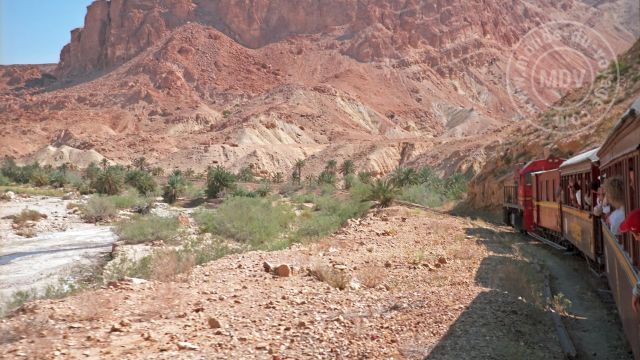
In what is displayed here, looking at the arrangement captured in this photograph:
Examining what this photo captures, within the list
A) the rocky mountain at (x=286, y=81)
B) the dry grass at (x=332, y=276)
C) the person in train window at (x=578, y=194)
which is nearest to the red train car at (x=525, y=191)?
the person in train window at (x=578, y=194)

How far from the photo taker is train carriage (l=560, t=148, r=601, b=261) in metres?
9.32

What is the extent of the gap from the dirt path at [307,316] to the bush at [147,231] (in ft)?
33.3

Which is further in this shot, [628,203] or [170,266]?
[170,266]

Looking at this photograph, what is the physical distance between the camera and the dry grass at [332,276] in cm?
917

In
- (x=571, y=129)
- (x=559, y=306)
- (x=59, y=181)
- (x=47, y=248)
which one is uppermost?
(x=571, y=129)

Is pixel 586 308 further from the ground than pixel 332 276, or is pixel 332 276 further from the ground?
pixel 332 276

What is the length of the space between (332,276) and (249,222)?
40.4 ft

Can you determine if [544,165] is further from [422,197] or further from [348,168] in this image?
[348,168]

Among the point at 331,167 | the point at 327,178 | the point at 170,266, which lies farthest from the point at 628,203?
the point at 331,167

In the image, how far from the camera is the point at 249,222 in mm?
21406

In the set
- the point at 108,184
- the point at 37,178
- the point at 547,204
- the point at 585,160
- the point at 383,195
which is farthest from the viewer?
the point at 37,178

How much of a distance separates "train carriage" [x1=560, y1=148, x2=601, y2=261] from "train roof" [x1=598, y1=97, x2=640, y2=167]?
2.04 metres

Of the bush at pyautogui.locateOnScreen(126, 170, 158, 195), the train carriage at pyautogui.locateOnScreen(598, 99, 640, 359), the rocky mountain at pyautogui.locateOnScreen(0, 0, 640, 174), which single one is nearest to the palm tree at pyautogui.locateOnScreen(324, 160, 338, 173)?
the rocky mountain at pyautogui.locateOnScreen(0, 0, 640, 174)

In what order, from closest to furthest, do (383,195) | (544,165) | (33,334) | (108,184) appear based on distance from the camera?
(33,334)
(544,165)
(383,195)
(108,184)
